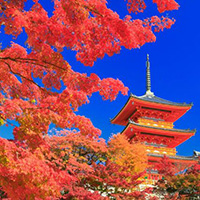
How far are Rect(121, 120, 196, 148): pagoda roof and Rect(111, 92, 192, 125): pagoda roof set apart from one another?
220cm

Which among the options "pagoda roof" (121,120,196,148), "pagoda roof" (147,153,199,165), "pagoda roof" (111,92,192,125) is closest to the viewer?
"pagoda roof" (147,153,199,165)

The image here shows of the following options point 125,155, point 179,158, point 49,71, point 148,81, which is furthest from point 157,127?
point 49,71

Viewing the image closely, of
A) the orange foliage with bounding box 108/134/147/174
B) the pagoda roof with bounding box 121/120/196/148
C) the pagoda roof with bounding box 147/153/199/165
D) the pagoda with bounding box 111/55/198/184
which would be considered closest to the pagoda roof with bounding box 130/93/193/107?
the pagoda with bounding box 111/55/198/184

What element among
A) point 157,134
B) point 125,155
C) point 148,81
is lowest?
point 125,155

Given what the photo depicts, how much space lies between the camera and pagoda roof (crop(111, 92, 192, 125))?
27.0 meters

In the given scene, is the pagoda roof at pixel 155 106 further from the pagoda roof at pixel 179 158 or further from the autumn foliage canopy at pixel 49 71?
the autumn foliage canopy at pixel 49 71

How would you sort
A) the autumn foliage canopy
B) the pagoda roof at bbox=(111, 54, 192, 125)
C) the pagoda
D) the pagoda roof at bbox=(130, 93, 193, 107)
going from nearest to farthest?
the autumn foliage canopy, the pagoda, the pagoda roof at bbox=(111, 54, 192, 125), the pagoda roof at bbox=(130, 93, 193, 107)

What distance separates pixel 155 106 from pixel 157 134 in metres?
2.65

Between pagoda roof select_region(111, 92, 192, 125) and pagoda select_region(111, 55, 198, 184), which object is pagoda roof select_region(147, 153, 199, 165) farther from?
pagoda roof select_region(111, 92, 192, 125)

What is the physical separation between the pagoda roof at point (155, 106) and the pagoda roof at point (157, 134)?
7.23ft

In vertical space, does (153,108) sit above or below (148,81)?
below

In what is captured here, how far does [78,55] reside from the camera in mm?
5949

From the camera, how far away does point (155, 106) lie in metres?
27.6

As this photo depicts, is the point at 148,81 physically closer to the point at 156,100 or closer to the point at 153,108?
the point at 156,100
